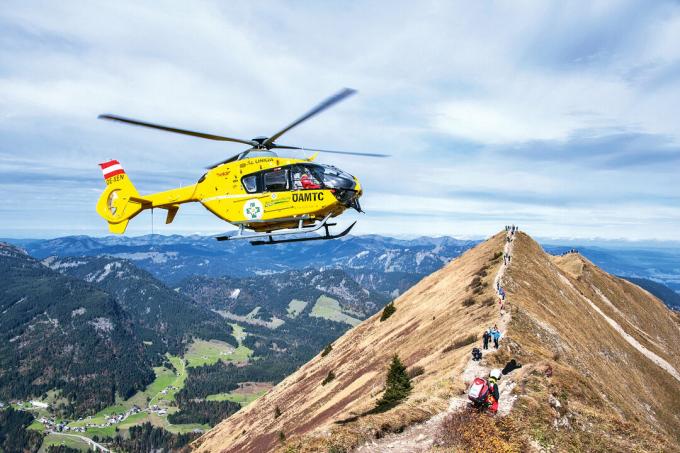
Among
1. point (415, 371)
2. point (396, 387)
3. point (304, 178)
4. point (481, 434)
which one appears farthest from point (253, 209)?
point (415, 371)

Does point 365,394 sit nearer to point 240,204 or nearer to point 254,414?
point 240,204

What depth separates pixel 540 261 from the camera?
250 feet

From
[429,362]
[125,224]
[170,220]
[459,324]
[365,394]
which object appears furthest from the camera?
[459,324]

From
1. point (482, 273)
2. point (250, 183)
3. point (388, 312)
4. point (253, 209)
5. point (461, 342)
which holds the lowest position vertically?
point (388, 312)

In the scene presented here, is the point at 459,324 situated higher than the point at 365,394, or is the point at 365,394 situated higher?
the point at 459,324

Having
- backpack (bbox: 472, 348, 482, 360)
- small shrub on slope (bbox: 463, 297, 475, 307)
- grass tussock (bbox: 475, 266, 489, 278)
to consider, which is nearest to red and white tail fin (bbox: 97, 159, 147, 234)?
backpack (bbox: 472, 348, 482, 360)

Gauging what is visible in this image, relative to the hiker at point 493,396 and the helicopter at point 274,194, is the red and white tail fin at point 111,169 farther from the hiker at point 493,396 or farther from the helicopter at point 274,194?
the hiker at point 493,396

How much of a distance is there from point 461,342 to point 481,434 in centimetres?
1849

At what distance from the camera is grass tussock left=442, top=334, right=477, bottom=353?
35688 millimetres

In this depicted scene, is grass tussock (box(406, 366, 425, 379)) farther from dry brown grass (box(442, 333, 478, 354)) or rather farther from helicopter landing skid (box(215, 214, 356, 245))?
helicopter landing skid (box(215, 214, 356, 245))

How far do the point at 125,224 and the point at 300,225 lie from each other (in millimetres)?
15828

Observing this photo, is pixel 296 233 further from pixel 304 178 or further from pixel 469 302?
pixel 469 302

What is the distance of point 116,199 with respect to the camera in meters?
34.4

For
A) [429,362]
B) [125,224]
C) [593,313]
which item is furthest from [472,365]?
[593,313]
